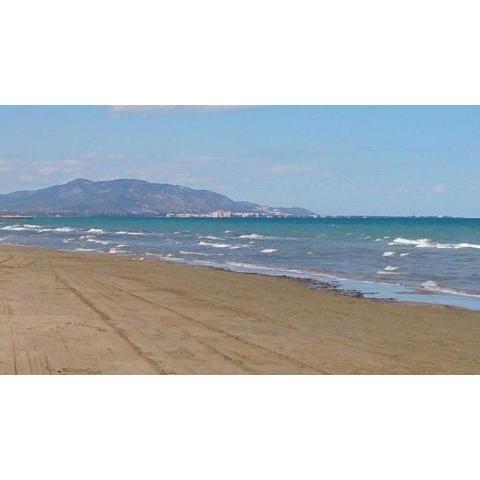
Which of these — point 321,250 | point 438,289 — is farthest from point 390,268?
point 321,250

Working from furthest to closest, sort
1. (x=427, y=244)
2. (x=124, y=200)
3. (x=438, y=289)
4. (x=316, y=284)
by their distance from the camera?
(x=427, y=244), (x=316, y=284), (x=438, y=289), (x=124, y=200)

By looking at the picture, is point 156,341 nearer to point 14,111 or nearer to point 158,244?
point 14,111

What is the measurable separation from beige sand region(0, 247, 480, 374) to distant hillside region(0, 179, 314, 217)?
4.53ft

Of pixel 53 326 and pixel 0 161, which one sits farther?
pixel 0 161

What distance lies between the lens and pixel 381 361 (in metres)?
8.68

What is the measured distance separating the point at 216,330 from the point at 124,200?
13.3 ft

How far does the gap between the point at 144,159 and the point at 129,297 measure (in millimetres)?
2429

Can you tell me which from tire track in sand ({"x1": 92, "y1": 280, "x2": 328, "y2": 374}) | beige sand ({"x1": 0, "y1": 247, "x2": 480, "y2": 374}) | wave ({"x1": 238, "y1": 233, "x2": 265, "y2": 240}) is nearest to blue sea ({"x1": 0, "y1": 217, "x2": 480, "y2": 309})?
wave ({"x1": 238, "y1": 233, "x2": 265, "y2": 240})

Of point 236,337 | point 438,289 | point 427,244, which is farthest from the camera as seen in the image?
point 427,244

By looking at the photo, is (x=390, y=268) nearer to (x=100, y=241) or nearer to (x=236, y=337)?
(x=236, y=337)

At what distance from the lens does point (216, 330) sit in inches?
390

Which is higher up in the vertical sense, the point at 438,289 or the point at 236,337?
the point at 236,337

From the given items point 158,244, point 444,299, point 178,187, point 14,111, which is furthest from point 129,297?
point 158,244

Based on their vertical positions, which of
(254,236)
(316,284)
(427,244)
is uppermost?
(316,284)
